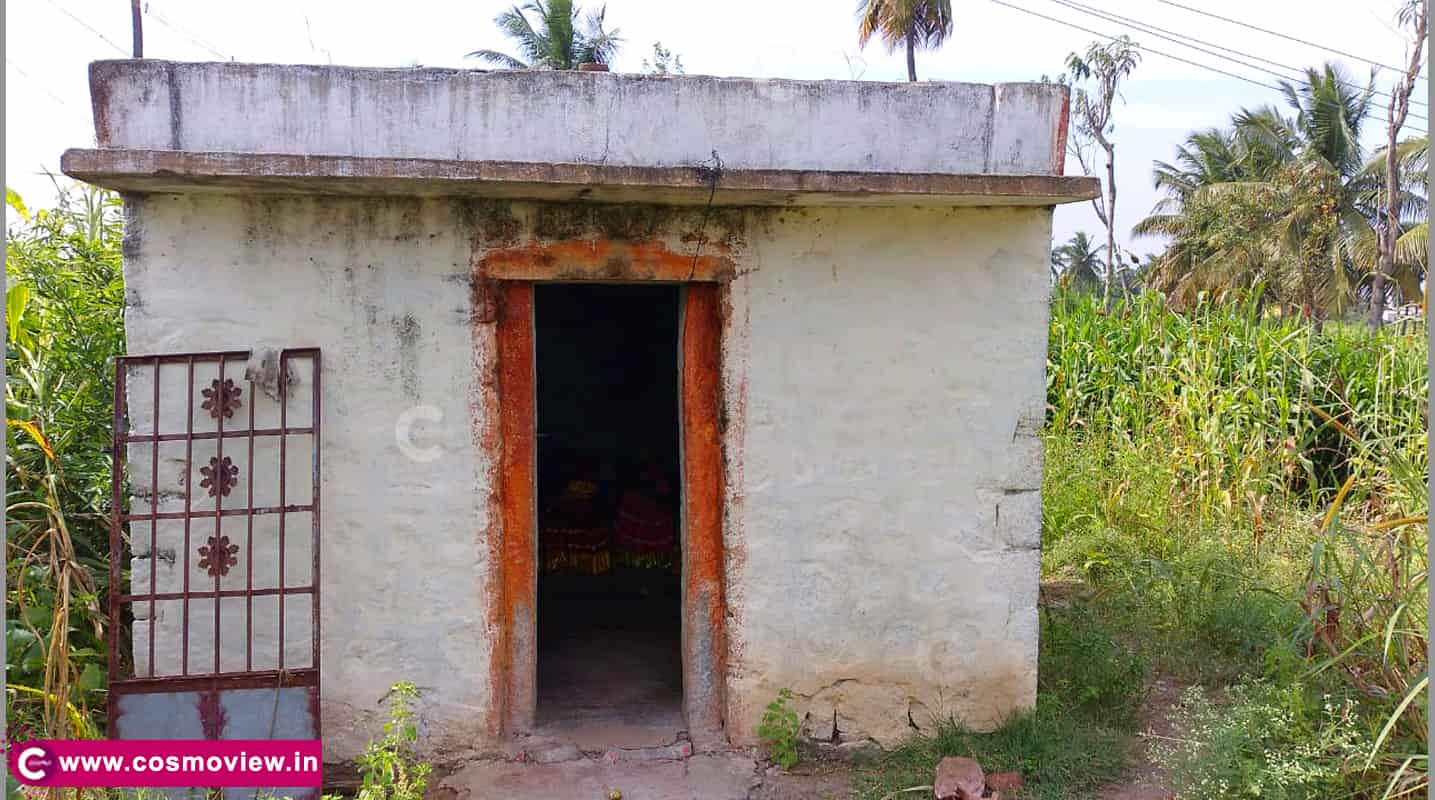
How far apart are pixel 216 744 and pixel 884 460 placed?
2919mm

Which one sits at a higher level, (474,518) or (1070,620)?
(474,518)

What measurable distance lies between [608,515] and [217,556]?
10.7ft

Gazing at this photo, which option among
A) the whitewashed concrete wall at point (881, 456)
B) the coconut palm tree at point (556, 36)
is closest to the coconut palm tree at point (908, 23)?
the coconut palm tree at point (556, 36)

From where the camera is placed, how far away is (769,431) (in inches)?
172

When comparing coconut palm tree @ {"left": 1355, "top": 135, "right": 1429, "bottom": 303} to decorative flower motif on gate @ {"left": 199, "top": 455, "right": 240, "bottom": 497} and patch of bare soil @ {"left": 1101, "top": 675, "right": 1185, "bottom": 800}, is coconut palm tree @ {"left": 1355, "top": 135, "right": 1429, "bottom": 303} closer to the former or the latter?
patch of bare soil @ {"left": 1101, "top": 675, "right": 1185, "bottom": 800}

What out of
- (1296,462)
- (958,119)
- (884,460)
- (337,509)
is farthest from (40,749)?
(1296,462)

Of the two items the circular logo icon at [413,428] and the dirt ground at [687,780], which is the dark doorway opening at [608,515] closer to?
the dirt ground at [687,780]

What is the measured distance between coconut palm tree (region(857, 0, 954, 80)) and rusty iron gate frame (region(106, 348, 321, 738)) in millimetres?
20745

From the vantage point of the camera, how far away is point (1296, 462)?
7.39 metres

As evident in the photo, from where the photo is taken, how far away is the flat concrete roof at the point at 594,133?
3.84 meters

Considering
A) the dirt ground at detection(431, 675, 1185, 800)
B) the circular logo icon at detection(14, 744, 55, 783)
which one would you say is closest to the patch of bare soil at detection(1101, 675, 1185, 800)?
the dirt ground at detection(431, 675, 1185, 800)

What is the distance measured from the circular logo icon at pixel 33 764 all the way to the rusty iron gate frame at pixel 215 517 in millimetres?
242

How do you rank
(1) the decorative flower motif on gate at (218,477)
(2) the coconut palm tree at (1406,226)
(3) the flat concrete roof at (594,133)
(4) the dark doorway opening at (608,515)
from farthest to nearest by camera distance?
(2) the coconut palm tree at (1406,226) → (4) the dark doorway opening at (608,515) → (1) the decorative flower motif on gate at (218,477) → (3) the flat concrete roof at (594,133)

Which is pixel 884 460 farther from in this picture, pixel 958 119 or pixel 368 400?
pixel 368 400
